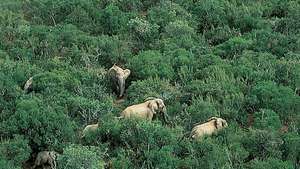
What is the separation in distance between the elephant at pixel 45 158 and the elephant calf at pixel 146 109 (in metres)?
2.62

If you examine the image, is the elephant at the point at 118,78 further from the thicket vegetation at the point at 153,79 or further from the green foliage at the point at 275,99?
the green foliage at the point at 275,99

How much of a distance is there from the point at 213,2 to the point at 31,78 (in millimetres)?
9738

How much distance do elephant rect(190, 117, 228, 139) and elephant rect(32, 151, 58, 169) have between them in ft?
12.6

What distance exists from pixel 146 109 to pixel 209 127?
2174mm

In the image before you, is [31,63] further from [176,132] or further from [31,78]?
[176,132]

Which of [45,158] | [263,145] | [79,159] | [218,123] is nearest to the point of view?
[79,159]

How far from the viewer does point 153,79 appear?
24.3 m

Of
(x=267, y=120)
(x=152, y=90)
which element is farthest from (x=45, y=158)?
(x=267, y=120)

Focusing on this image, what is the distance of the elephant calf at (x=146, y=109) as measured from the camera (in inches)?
841

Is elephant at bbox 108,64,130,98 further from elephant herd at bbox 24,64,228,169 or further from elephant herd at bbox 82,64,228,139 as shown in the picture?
elephant herd at bbox 82,64,228,139

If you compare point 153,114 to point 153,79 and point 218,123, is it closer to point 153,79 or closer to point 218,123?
point 218,123

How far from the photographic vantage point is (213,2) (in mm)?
30469

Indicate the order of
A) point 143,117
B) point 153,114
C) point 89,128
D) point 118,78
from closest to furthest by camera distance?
point 89,128 → point 143,117 → point 153,114 → point 118,78

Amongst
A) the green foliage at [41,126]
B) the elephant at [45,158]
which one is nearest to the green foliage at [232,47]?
the green foliage at [41,126]
